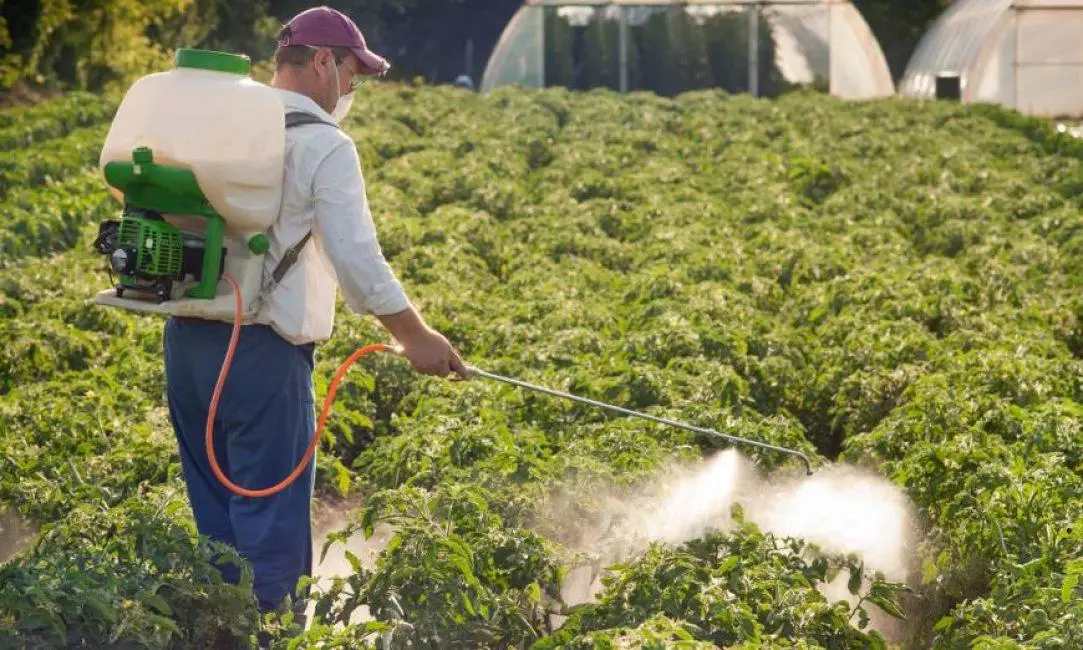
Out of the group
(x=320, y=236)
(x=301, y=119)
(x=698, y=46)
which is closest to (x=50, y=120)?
(x=698, y=46)

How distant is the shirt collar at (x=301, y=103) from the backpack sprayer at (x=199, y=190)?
3.1 inches

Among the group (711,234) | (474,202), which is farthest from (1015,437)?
(474,202)

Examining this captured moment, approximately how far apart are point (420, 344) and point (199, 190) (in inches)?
31.0

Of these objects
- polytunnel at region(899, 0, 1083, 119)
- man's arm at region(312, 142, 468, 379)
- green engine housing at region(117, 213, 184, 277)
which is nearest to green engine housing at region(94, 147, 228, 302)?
green engine housing at region(117, 213, 184, 277)

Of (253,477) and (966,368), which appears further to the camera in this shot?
(966,368)

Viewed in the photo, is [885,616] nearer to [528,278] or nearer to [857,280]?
[857,280]

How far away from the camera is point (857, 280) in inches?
361

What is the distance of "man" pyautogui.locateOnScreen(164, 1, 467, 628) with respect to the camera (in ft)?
14.3

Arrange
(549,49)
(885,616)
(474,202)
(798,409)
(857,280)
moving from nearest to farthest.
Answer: (885,616) < (798,409) < (857,280) < (474,202) < (549,49)

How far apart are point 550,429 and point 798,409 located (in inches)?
67.9

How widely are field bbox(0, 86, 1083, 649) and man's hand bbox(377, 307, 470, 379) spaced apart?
420 millimetres

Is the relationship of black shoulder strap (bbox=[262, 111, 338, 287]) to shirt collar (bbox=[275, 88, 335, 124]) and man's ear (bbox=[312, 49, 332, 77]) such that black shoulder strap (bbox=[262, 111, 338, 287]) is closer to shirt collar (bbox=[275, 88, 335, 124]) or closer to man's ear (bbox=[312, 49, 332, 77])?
shirt collar (bbox=[275, 88, 335, 124])

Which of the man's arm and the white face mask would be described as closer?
the man's arm

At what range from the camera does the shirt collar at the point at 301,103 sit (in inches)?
176
